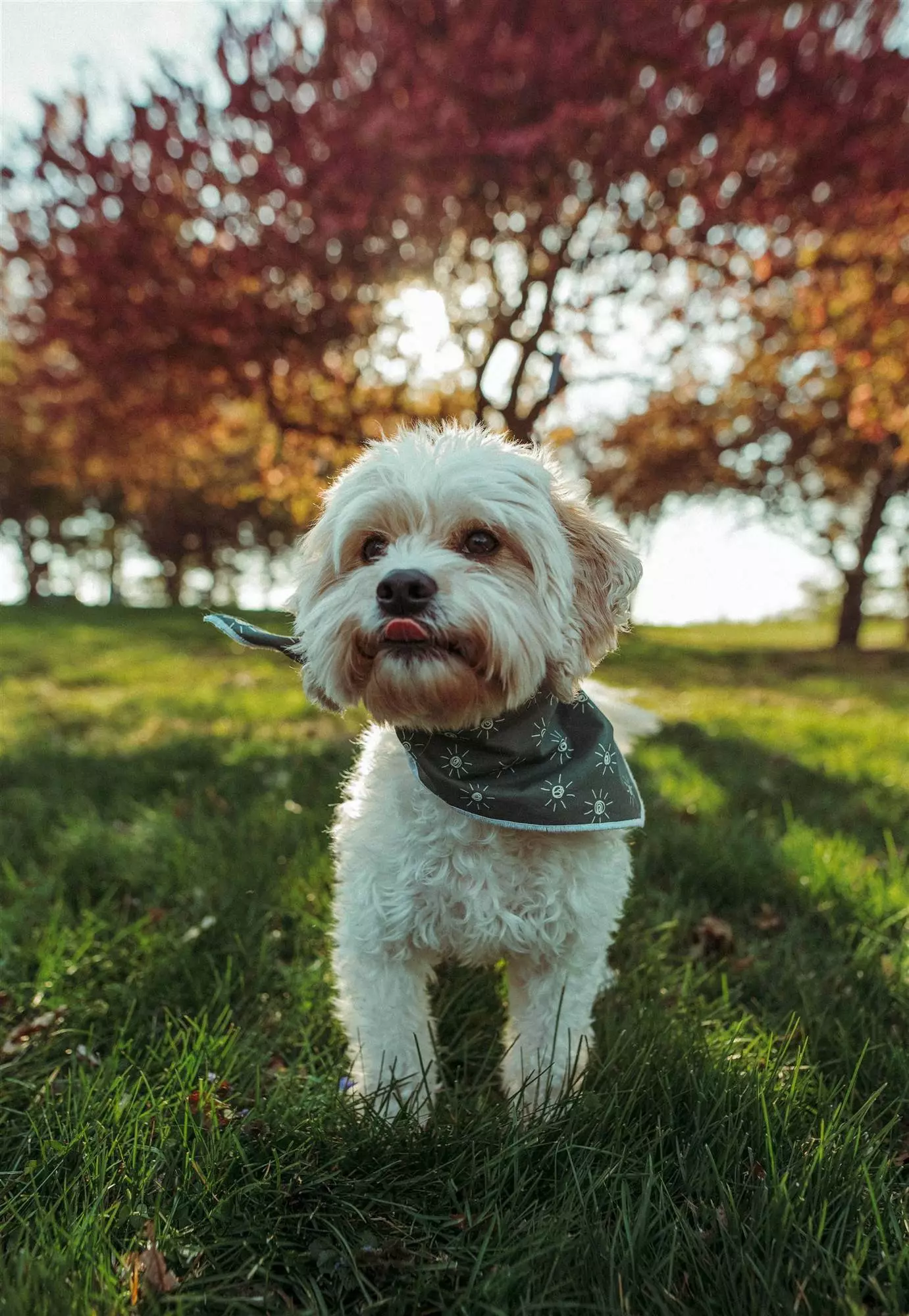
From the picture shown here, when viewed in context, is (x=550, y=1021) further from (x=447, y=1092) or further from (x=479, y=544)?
(x=479, y=544)

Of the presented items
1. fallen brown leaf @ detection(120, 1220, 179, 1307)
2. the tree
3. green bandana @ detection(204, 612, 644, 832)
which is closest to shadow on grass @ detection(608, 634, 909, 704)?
the tree

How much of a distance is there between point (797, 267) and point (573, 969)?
8340mm

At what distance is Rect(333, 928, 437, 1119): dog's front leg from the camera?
92.2 inches

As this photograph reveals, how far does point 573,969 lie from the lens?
7.98 feet

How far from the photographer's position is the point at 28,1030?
8.71 ft

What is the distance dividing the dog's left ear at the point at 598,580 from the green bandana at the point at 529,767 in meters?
0.25

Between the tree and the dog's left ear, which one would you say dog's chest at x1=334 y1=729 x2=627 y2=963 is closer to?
the dog's left ear

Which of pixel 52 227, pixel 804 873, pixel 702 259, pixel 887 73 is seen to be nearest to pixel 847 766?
pixel 804 873

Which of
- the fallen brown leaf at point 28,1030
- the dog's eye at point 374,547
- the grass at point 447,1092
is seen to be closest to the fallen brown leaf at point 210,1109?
the grass at point 447,1092

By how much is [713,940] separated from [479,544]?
2.04 metres

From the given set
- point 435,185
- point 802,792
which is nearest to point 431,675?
point 802,792

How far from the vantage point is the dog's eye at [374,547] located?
2324mm

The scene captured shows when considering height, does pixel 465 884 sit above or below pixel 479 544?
below

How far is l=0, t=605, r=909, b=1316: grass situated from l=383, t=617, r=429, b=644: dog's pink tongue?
1.22 meters
